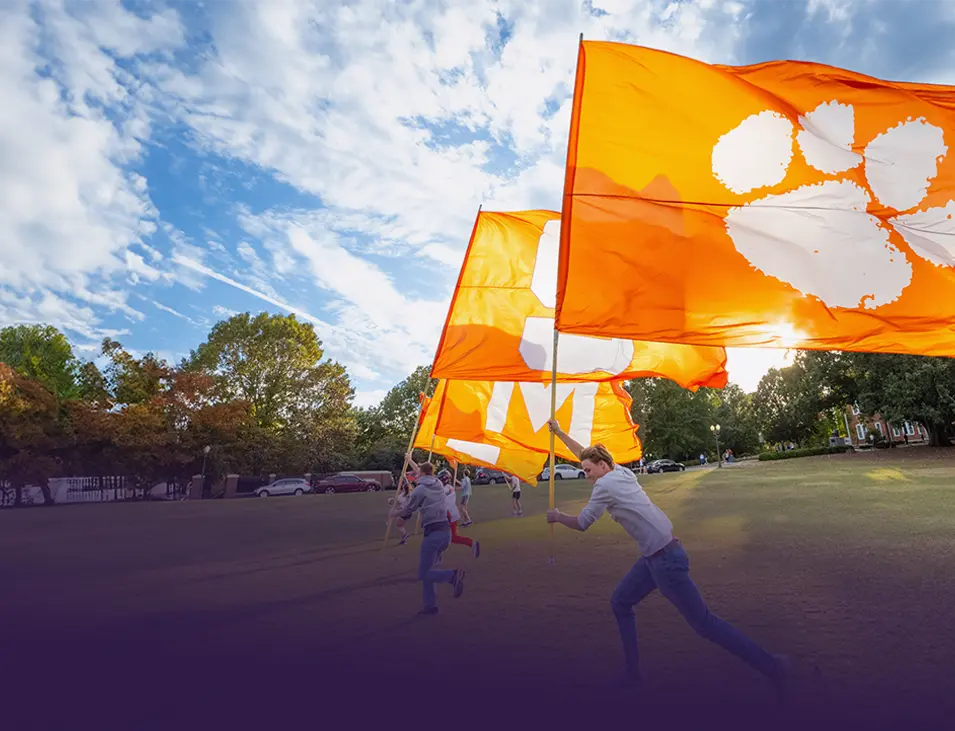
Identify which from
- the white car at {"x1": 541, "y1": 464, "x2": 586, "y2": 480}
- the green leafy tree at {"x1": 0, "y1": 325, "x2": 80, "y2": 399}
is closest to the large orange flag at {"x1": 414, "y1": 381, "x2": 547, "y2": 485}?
the white car at {"x1": 541, "y1": 464, "x2": 586, "y2": 480}

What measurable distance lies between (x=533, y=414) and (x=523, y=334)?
2.34m

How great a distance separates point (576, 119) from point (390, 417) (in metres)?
62.6

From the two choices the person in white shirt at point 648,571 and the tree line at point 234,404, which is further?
the tree line at point 234,404

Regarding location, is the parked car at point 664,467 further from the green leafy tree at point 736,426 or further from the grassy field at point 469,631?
the grassy field at point 469,631

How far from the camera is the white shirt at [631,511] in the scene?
4.08 meters

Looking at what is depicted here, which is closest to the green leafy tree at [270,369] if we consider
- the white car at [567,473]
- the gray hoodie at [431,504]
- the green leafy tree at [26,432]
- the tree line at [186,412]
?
the tree line at [186,412]

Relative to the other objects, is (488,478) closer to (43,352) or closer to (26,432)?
(26,432)

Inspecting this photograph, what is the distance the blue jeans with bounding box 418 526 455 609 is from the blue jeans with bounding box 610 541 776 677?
2.70 m

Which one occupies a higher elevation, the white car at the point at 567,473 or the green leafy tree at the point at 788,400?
the green leafy tree at the point at 788,400

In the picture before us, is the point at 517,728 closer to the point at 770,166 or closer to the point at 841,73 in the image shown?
the point at 770,166

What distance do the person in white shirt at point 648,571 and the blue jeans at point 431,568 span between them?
2.64 meters

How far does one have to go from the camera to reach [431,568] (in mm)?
6715

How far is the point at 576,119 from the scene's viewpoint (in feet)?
18.5

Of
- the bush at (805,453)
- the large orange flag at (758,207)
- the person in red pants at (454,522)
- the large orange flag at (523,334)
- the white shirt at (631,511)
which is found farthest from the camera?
the bush at (805,453)
